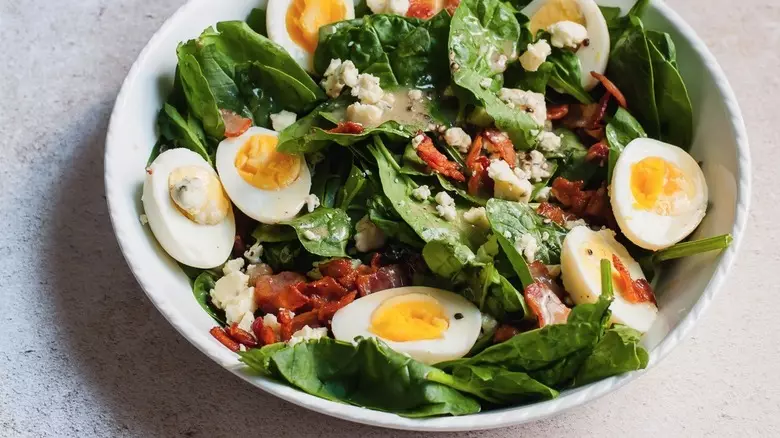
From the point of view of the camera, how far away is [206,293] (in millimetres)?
1816

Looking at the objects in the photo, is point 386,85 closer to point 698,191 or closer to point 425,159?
point 425,159

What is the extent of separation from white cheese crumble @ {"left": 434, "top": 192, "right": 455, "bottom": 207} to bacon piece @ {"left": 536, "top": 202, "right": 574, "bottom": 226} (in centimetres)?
21

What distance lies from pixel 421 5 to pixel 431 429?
1150 mm

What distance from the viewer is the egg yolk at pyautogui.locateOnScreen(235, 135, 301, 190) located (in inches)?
74.0

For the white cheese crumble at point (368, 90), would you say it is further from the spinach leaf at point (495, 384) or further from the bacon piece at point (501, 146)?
the spinach leaf at point (495, 384)

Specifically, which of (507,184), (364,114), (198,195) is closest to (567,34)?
(507,184)

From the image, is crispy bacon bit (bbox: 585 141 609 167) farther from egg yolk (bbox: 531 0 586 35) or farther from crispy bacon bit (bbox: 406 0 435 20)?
crispy bacon bit (bbox: 406 0 435 20)

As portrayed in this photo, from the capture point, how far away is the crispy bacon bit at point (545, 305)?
1.67m

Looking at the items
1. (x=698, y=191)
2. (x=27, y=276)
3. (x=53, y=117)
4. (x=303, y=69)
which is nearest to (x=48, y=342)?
(x=27, y=276)

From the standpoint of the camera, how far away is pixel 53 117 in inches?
88.7

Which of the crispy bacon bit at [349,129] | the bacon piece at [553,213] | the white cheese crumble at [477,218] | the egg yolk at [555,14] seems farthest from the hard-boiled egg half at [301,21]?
the bacon piece at [553,213]

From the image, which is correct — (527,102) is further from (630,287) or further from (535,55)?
(630,287)

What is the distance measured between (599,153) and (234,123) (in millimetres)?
892

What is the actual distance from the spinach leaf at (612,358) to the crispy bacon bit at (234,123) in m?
0.97
